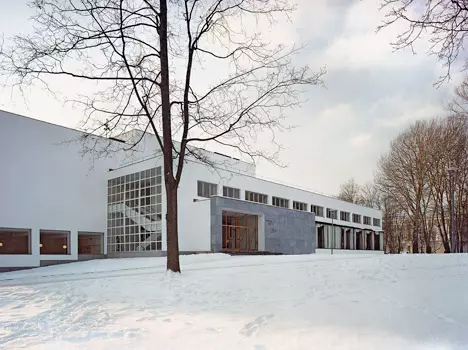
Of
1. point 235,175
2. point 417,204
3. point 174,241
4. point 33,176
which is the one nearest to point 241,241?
point 235,175

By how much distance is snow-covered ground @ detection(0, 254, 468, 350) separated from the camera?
589 centimetres

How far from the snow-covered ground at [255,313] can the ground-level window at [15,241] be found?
21.2 m

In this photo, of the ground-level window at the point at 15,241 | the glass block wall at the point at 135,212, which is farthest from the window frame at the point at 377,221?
the ground-level window at the point at 15,241

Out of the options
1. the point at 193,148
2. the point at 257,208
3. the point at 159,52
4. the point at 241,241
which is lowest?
the point at 241,241

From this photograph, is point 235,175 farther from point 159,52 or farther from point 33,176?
point 159,52

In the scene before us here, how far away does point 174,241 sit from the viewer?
44.8ft

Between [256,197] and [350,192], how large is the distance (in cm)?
3609

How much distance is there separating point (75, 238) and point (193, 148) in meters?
20.3

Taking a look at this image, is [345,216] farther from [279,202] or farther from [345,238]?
[279,202]

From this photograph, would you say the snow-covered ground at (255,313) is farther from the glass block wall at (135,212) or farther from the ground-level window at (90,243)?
the ground-level window at (90,243)

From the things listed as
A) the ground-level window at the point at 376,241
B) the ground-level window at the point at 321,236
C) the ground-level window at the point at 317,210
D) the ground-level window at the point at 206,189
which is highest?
the ground-level window at the point at 206,189

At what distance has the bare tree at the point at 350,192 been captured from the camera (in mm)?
71188

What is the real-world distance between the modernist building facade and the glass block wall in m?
0.07

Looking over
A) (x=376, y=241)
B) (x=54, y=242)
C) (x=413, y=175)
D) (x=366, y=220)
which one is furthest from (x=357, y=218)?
(x=54, y=242)
